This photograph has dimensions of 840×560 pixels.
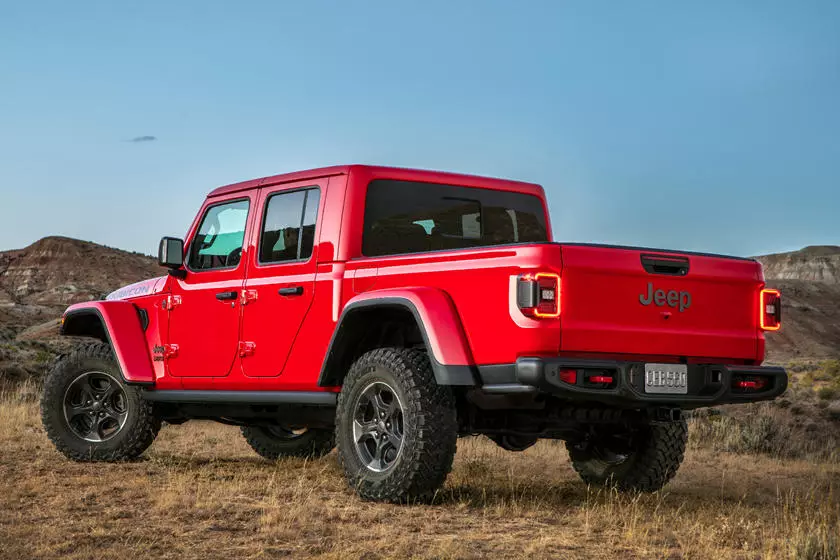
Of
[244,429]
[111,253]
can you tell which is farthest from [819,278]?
[244,429]

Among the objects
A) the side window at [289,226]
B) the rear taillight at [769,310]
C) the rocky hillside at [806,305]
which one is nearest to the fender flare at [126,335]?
the side window at [289,226]

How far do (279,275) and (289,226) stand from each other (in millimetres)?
392

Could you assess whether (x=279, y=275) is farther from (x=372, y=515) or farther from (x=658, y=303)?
(x=658, y=303)

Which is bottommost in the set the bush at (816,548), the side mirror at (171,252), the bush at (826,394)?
the bush at (826,394)

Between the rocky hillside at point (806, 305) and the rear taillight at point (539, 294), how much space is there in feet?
191

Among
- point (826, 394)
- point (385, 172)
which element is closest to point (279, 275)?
point (385, 172)

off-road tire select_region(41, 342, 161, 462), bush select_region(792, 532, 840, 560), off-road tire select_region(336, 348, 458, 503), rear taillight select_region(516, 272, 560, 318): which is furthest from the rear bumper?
off-road tire select_region(41, 342, 161, 462)

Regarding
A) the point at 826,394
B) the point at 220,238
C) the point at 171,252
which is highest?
the point at 220,238

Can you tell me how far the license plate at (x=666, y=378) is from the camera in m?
6.28

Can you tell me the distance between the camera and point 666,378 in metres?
6.34

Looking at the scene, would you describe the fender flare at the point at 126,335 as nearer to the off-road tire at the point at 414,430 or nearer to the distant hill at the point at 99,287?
the off-road tire at the point at 414,430

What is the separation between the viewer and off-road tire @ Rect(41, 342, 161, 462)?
930 centimetres

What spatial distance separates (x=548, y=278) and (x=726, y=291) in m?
1.42

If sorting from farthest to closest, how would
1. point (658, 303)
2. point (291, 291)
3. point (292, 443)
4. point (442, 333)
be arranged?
point (292, 443) < point (291, 291) < point (658, 303) < point (442, 333)
